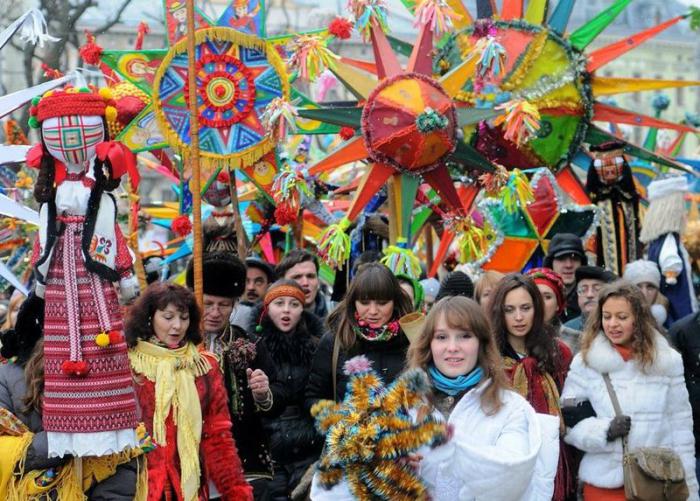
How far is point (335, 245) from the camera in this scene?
28.9ft

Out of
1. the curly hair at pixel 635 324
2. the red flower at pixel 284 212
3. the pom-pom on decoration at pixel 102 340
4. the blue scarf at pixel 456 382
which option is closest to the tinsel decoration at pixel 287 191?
the red flower at pixel 284 212

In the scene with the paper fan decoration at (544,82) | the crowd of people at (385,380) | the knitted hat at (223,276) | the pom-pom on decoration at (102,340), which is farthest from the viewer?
the paper fan decoration at (544,82)

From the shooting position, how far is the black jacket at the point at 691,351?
779cm

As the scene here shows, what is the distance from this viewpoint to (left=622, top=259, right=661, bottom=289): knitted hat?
Answer: 9211mm

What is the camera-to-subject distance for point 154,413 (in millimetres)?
6004

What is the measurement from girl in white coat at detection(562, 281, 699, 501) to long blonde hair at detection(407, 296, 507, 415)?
65.6 inches

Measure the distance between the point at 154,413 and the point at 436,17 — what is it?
398cm

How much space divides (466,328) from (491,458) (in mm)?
635

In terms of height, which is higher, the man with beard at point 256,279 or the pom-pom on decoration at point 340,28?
the pom-pom on decoration at point 340,28

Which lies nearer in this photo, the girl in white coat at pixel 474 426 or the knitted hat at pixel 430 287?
the girl in white coat at pixel 474 426

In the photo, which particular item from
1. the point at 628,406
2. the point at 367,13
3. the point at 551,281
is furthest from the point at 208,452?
the point at 367,13

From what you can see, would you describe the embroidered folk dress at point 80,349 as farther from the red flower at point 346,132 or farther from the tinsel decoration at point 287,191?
the red flower at point 346,132

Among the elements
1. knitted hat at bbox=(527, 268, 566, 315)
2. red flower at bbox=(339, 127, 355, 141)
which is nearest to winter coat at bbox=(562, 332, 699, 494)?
knitted hat at bbox=(527, 268, 566, 315)

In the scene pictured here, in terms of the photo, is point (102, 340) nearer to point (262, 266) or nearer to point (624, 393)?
point (624, 393)
